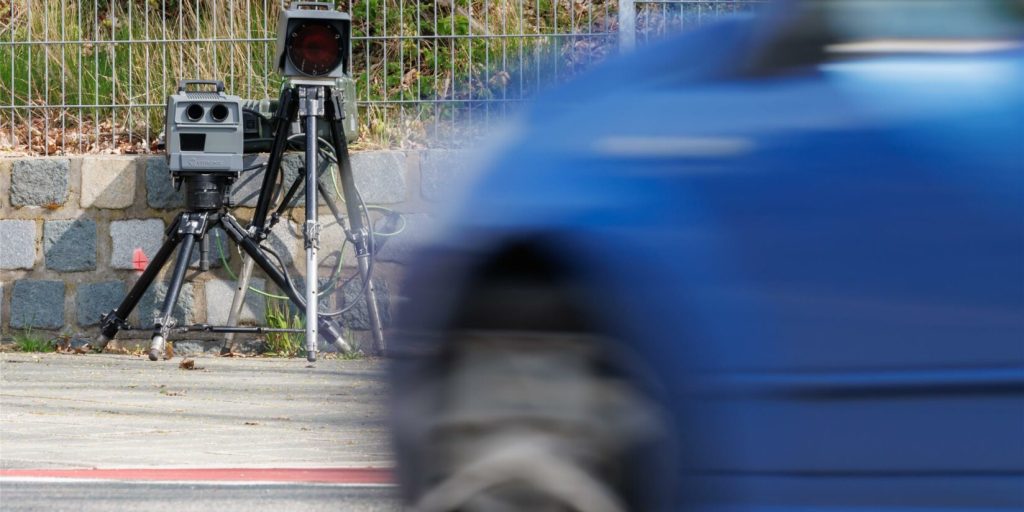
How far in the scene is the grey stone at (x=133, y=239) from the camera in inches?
407

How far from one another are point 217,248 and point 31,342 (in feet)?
4.36

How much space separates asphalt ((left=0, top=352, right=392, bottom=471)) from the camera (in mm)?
5906

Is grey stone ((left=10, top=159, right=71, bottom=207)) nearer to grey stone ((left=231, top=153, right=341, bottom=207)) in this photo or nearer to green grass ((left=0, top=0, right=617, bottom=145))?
green grass ((left=0, top=0, right=617, bottom=145))

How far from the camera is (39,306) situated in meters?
10.3

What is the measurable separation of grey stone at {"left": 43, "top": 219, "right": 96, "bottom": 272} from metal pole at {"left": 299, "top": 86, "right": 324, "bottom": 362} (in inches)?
69.2

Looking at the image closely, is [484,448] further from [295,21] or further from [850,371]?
[295,21]

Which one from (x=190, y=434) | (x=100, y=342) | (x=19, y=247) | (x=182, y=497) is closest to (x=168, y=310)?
(x=100, y=342)

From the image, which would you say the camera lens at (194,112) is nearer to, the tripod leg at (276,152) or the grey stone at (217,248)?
the tripod leg at (276,152)

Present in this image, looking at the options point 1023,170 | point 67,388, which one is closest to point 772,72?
point 1023,170

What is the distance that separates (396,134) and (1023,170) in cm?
806

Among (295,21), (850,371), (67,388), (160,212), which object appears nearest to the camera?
(850,371)

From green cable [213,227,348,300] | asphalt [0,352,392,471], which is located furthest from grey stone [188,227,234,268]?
asphalt [0,352,392,471]

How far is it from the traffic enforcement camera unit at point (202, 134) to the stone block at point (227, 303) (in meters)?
0.78

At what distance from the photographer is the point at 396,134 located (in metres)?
10.5
